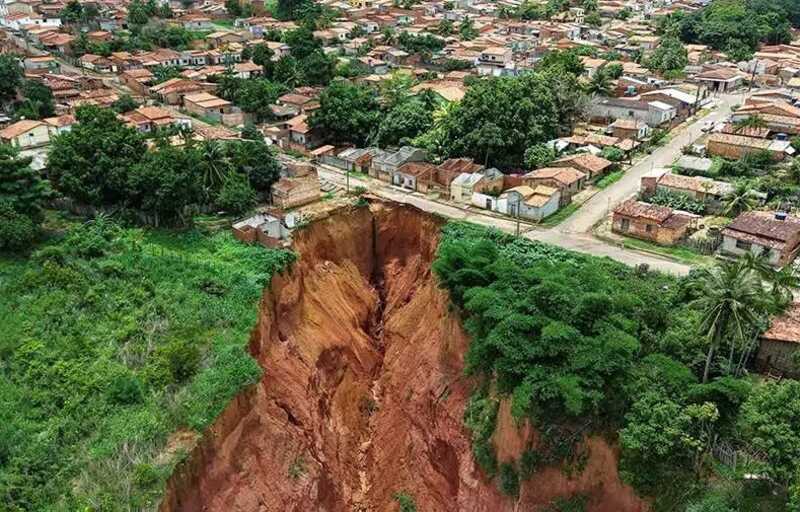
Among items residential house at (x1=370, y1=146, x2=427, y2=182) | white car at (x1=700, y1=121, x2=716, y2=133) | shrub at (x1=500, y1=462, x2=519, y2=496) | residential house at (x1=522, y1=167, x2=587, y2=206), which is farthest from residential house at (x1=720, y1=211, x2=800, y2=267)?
white car at (x1=700, y1=121, x2=716, y2=133)

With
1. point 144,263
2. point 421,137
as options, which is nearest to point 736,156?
point 421,137

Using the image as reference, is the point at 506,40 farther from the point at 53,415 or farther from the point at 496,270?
the point at 53,415

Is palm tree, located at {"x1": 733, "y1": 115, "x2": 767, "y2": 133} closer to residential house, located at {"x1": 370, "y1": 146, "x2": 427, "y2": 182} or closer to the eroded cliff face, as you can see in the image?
residential house, located at {"x1": 370, "y1": 146, "x2": 427, "y2": 182}

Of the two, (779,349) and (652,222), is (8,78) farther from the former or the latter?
(779,349)

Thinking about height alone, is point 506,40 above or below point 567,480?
above

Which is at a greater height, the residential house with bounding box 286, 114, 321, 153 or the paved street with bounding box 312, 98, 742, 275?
the residential house with bounding box 286, 114, 321, 153

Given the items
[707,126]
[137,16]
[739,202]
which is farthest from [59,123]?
[707,126]

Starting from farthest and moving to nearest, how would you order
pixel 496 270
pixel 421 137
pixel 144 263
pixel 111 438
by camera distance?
1. pixel 421 137
2. pixel 144 263
3. pixel 496 270
4. pixel 111 438
